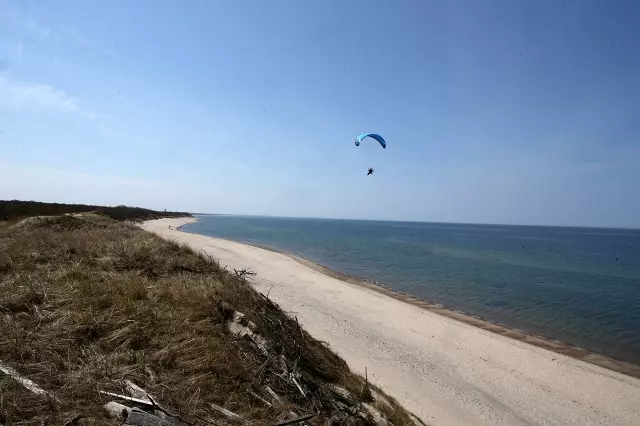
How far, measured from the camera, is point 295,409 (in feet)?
15.6

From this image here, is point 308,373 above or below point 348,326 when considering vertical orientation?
above

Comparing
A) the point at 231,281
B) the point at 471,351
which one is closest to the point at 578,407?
the point at 471,351

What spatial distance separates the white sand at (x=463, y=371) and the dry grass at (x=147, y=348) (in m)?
3.50

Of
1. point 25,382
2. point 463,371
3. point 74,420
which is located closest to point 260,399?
point 74,420

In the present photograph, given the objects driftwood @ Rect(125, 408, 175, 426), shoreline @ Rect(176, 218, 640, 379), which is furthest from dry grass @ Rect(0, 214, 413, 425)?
shoreline @ Rect(176, 218, 640, 379)

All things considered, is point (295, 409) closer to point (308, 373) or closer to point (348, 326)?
point (308, 373)

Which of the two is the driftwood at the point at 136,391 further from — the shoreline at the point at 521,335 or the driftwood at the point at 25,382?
the shoreline at the point at 521,335

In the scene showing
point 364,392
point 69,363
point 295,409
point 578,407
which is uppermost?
point 69,363

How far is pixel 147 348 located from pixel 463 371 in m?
10.6

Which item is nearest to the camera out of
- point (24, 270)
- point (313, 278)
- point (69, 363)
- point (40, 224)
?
point (69, 363)

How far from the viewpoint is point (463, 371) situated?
1201 cm

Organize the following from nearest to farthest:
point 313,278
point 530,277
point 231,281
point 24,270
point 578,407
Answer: point 24,270
point 231,281
point 578,407
point 313,278
point 530,277

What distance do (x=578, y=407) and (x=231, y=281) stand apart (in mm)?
10890

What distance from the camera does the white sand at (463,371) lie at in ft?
31.9
